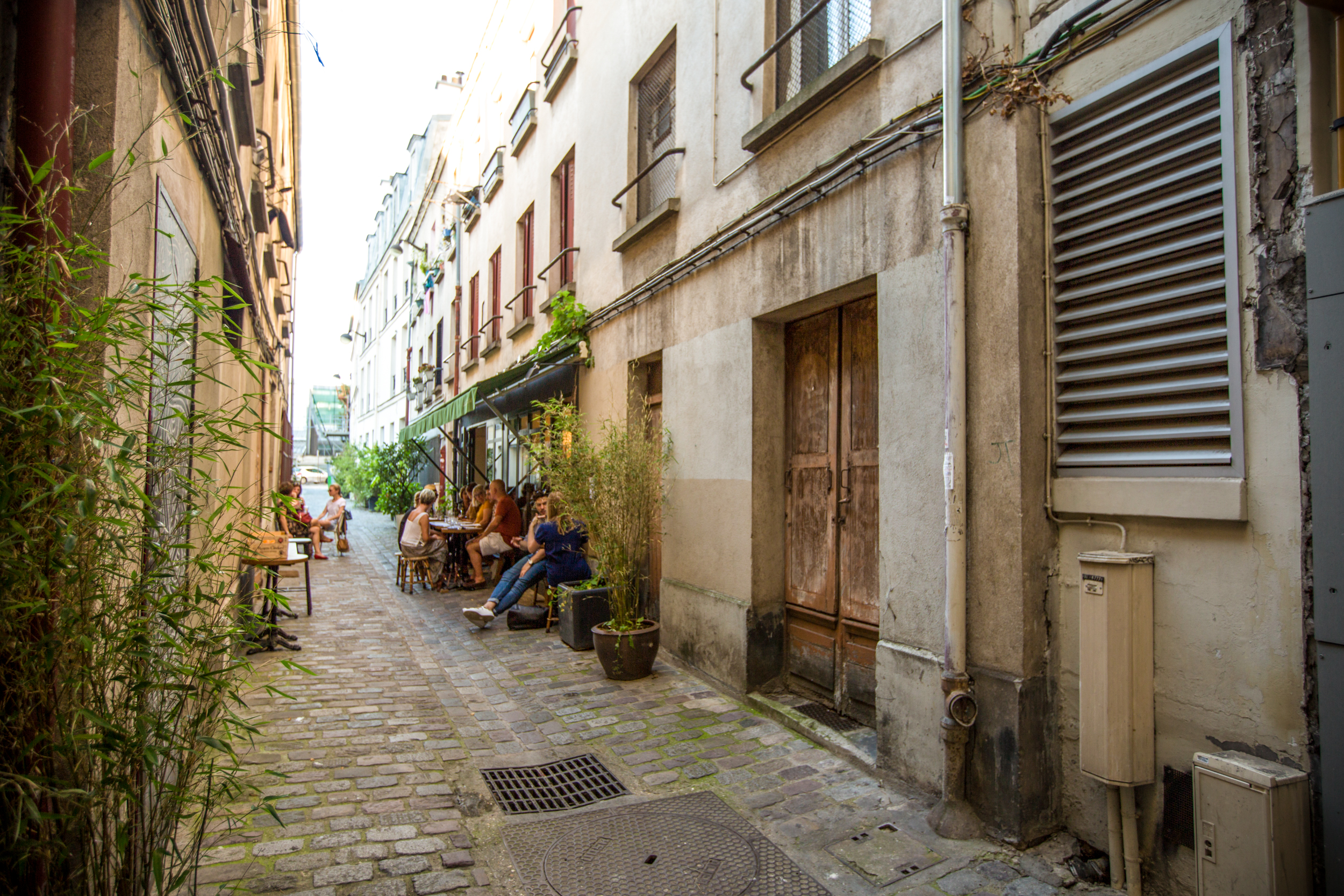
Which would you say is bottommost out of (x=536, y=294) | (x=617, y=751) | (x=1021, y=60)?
(x=617, y=751)

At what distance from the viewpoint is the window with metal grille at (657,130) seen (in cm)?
778

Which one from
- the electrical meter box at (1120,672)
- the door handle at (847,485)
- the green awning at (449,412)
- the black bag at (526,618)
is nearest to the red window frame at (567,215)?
the green awning at (449,412)

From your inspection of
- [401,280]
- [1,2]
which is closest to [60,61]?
[1,2]

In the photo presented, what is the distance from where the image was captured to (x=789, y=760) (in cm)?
457

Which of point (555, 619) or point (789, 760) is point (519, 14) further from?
point (789, 760)

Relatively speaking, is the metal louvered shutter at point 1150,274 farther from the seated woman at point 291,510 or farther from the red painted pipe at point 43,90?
the red painted pipe at point 43,90

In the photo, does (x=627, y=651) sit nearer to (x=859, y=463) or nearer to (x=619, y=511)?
(x=619, y=511)

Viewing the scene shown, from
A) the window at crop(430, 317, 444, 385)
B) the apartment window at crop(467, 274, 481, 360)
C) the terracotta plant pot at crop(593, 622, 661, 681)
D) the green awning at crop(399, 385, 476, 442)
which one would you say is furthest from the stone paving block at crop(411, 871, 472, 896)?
the window at crop(430, 317, 444, 385)

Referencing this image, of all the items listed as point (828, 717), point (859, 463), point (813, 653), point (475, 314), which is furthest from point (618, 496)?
point (475, 314)

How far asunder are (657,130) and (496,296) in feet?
24.0

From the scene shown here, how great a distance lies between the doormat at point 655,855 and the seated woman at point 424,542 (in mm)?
8009

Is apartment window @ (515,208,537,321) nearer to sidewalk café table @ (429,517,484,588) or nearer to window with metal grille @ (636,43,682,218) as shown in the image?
sidewalk café table @ (429,517,484,588)

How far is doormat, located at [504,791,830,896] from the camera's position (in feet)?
10.7

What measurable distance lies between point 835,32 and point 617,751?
16.8ft
